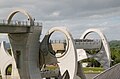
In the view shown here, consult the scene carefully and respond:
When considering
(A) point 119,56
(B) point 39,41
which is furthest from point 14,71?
(A) point 119,56

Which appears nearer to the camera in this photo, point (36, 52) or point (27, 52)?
point (27, 52)

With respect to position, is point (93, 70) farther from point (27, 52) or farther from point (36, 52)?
point (27, 52)

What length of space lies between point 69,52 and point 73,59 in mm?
948

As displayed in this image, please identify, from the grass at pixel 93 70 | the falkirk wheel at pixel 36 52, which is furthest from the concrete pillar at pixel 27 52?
the grass at pixel 93 70

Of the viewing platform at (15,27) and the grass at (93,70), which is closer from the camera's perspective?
the viewing platform at (15,27)

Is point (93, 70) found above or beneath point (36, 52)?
beneath

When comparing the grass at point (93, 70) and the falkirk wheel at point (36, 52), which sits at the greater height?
the falkirk wheel at point (36, 52)

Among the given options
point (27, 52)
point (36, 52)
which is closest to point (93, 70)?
point (36, 52)

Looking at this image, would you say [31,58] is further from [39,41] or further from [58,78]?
[58,78]

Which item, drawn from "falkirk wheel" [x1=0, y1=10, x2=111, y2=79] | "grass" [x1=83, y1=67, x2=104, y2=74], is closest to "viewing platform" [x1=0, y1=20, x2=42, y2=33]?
"falkirk wheel" [x1=0, y1=10, x2=111, y2=79]

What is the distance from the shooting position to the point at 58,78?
4016 cm

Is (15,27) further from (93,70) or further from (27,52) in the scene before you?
(93,70)

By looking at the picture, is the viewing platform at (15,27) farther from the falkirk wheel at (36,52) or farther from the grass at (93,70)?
the grass at (93,70)

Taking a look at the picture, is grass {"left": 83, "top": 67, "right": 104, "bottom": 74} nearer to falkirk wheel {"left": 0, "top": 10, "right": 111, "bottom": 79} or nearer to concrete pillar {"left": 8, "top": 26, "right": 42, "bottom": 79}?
falkirk wheel {"left": 0, "top": 10, "right": 111, "bottom": 79}
